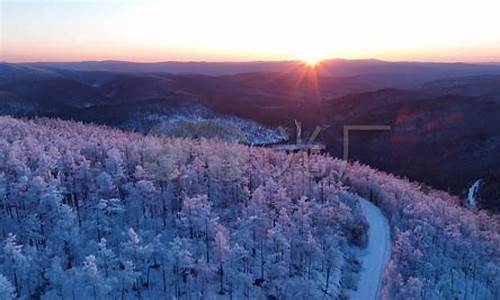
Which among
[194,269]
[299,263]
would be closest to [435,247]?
[299,263]

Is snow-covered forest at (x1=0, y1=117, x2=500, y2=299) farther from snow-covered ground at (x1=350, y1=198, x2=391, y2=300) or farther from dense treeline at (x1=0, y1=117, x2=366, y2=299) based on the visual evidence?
snow-covered ground at (x1=350, y1=198, x2=391, y2=300)

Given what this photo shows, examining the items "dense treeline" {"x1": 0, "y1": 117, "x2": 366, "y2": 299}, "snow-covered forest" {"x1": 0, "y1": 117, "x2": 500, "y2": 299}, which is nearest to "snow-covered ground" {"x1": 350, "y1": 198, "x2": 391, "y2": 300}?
"snow-covered forest" {"x1": 0, "y1": 117, "x2": 500, "y2": 299}

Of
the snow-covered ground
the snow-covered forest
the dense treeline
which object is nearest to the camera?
the dense treeline

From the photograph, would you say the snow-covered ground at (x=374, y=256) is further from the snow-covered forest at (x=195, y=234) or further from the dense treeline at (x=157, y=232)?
the dense treeline at (x=157, y=232)

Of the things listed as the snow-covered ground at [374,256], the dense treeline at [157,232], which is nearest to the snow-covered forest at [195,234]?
the dense treeline at [157,232]

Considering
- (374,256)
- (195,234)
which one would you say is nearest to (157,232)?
(195,234)
